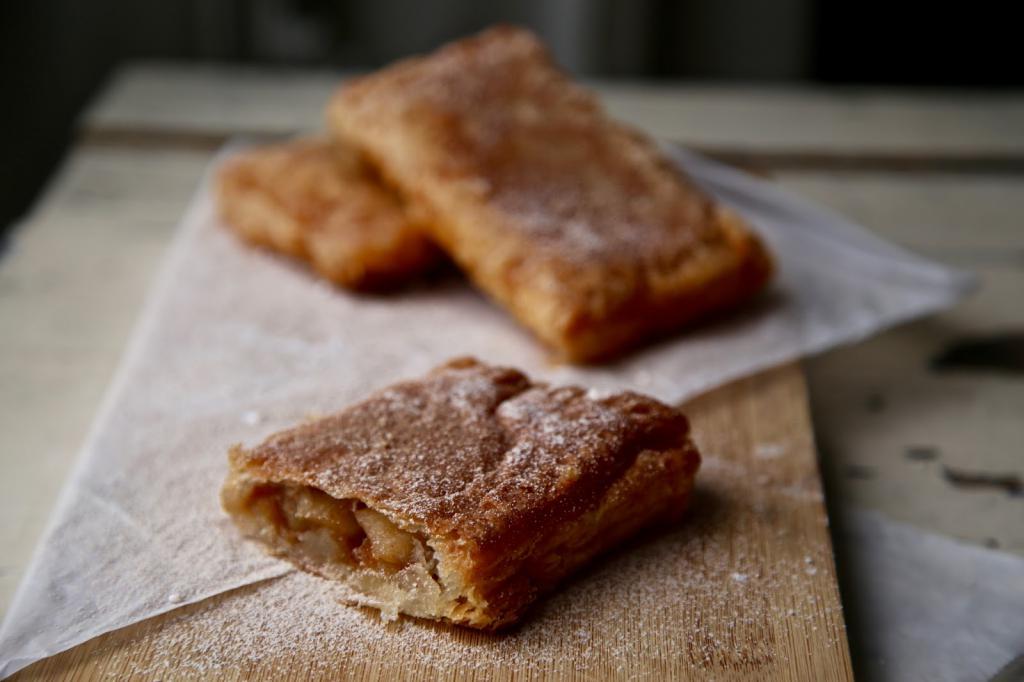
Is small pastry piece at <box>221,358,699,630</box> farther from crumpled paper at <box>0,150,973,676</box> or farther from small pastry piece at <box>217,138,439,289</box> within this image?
small pastry piece at <box>217,138,439,289</box>

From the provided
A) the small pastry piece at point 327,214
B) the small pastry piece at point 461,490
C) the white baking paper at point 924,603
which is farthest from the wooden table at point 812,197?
the small pastry piece at point 461,490

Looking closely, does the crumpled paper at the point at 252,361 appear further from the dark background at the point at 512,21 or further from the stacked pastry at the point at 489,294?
the dark background at the point at 512,21

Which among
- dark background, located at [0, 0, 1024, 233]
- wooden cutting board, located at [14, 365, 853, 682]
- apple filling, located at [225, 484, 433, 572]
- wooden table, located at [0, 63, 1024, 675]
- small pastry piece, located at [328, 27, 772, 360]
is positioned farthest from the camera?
dark background, located at [0, 0, 1024, 233]

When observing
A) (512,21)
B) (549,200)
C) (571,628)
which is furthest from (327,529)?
(512,21)

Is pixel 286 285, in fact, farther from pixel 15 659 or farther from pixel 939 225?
pixel 939 225

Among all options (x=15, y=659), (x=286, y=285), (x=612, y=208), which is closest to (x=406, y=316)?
(x=286, y=285)

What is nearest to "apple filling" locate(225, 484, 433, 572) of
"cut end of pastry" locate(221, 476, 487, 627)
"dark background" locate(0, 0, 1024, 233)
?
"cut end of pastry" locate(221, 476, 487, 627)
